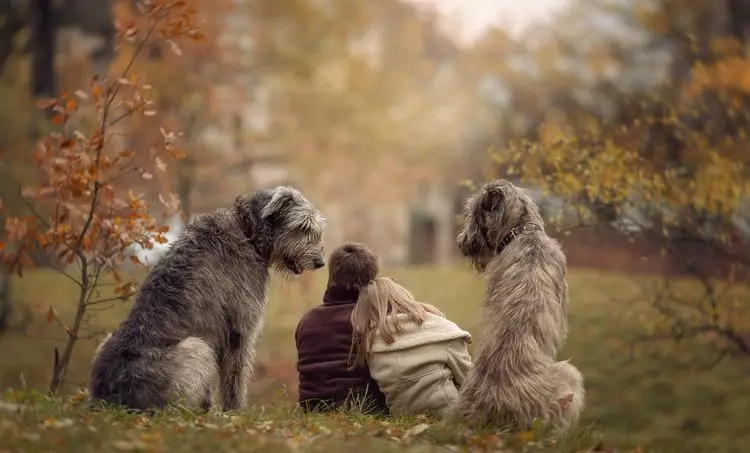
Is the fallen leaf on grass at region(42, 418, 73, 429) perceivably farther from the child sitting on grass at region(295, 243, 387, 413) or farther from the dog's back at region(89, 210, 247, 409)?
the child sitting on grass at region(295, 243, 387, 413)

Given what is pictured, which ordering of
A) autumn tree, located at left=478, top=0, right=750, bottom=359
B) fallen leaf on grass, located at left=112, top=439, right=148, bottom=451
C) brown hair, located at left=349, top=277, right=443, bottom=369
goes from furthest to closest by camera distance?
autumn tree, located at left=478, top=0, right=750, bottom=359, brown hair, located at left=349, top=277, right=443, bottom=369, fallen leaf on grass, located at left=112, top=439, right=148, bottom=451

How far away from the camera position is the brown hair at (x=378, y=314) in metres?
7.38

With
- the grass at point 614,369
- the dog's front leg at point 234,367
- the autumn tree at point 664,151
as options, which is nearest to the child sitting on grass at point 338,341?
the dog's front leg at point 234,367

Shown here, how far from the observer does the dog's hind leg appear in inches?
264

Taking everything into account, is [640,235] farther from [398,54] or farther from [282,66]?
[398,54]

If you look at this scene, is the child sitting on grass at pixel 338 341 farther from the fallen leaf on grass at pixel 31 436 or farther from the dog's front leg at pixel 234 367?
the fallen leaf on grass at pixel 31 436

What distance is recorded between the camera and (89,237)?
920 centimetres

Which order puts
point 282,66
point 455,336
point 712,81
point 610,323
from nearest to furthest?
point 455,336, point 712,81, point 610,323, point 282,66

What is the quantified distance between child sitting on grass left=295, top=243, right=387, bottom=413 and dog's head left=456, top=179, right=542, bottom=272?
0.86 metres

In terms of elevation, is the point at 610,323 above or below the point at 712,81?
below

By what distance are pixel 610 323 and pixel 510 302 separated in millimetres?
10462

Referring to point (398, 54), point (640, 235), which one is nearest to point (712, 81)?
point (640, 235)

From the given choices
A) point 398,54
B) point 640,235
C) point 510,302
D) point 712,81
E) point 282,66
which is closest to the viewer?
point 510,302

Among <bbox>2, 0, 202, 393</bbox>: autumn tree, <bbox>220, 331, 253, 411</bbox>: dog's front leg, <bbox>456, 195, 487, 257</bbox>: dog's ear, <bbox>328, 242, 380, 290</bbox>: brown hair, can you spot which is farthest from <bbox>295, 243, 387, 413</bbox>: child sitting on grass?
<bbox>2, 0, 202, 393</bbox>: autumn tree
